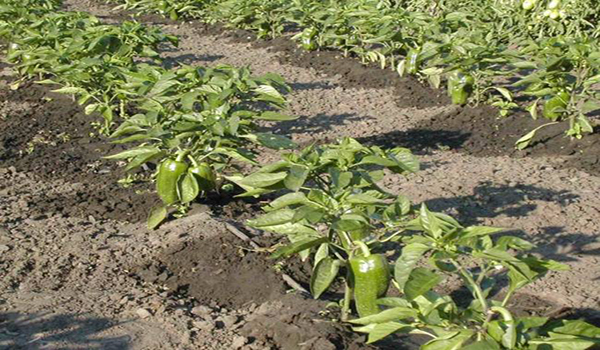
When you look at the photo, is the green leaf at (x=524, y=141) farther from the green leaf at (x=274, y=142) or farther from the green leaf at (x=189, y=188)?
the green leaf at (x=189, y=188)

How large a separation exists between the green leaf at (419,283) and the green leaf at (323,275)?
510 millimetres

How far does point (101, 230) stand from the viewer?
4.41 metres

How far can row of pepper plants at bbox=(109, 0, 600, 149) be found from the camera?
5910 mm

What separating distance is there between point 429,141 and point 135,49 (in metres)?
2.20

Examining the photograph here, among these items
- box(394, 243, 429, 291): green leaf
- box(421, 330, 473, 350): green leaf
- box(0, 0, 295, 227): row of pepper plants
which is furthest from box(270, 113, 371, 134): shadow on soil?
box(421, 330, 473, 350): green leaf

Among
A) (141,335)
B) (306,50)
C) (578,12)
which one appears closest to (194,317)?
(141,335)

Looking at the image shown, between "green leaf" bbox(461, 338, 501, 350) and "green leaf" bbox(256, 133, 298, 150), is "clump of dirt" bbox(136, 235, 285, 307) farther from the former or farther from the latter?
"green leaf" bbox(461, 338, 501, 350)

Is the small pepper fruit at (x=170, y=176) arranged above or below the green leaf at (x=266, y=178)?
below

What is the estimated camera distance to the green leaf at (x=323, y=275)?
10.3 feet

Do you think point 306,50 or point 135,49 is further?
point 306,50

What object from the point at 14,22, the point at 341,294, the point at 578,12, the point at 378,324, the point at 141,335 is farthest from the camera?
the point at 578,12

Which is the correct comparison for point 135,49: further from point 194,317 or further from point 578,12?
point 578,12

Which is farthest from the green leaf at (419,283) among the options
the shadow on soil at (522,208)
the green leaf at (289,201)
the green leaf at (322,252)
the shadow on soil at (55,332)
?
the shadow on soil at (522,208)

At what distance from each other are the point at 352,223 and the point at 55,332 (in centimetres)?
120
